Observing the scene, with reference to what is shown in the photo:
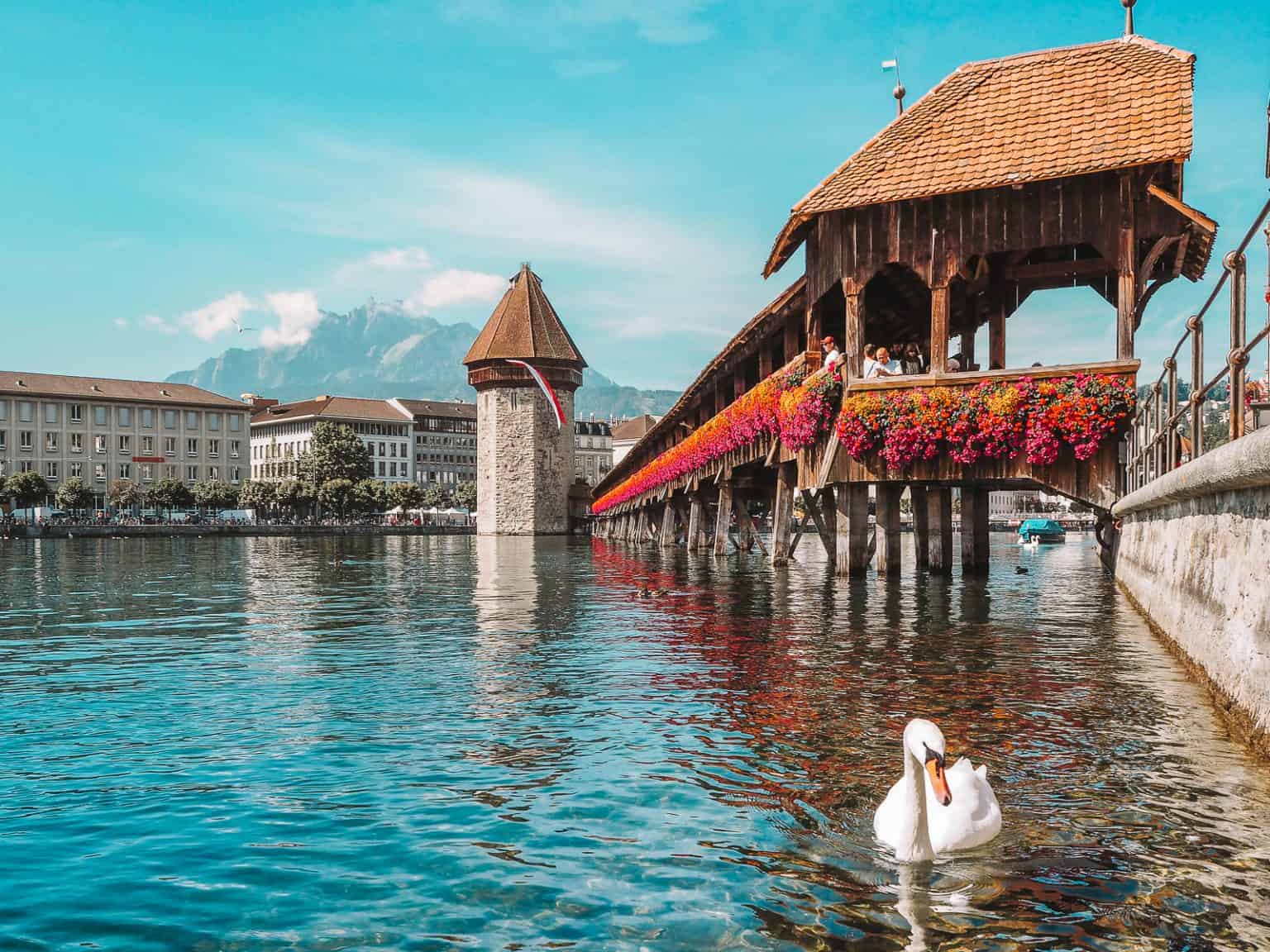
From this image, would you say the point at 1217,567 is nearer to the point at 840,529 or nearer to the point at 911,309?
the point at 840,529

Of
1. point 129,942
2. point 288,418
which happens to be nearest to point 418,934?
point 129,942

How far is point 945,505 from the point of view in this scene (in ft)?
87.1

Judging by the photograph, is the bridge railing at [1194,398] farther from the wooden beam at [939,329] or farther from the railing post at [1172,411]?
the wooden beam at [939,329]

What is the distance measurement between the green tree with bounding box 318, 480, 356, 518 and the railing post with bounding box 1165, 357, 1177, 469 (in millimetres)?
103599

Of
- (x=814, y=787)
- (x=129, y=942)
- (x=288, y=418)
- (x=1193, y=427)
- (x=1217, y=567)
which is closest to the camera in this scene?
(x=129, y=942)

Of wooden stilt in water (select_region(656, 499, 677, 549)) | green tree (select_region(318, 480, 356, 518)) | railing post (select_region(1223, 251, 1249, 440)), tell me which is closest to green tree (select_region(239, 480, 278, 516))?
green tree (select_region(318, 480, 356, 518))

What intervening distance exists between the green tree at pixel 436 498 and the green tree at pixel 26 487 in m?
41.7

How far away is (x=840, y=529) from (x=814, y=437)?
89.1 inches

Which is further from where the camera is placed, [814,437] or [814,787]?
[814,437]

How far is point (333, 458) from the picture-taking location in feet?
377

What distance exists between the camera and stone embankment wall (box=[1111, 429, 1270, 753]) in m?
6.83

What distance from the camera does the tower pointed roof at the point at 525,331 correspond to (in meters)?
77.2

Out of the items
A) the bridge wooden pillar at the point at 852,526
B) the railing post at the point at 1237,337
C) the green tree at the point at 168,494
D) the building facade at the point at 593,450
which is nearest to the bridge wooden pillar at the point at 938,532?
the bridge wooden pillar at the point at 852,526

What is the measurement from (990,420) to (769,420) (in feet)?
24.8
